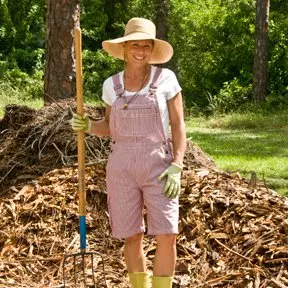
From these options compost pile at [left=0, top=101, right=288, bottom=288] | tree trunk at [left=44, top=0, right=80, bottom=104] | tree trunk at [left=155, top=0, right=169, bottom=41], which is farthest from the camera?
tree trunk at [left=155, top=0, right=169, bottom=41]

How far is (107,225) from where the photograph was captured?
5.30 meters

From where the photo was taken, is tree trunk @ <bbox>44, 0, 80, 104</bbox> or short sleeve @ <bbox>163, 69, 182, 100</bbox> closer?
short sleeve @ <bbox>163, 69, 182, 100</bbox>

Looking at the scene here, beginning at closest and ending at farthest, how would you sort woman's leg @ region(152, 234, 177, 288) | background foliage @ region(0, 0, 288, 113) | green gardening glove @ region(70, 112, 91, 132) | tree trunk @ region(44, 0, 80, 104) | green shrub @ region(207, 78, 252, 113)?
woman's leg @ region(152, 234, 177, 288), green gardening glove @ region(70, 112, 91, 132), tree trunk @ region(44, 0, 80, 104), green shrub @ region(207, 78, 252, 113), background foliage @ region(0, 0, 288, 113)

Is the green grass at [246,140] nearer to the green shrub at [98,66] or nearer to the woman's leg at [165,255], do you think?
the woman's leg at [165,255]

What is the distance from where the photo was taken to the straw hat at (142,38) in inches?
154

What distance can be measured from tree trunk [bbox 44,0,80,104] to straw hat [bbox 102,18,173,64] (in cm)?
410

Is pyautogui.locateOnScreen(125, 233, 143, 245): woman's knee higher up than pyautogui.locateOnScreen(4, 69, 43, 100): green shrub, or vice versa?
pyautogui.locateOnScreen(125, 233, 143, 245): woman's knee

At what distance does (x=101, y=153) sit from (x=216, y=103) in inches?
506

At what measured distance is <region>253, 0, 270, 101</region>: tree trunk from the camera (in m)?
18.2

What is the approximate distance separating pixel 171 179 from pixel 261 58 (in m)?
15.4

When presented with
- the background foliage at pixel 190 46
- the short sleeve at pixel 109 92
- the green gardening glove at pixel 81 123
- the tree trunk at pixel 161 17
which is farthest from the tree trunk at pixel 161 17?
the short sleeve at pixel 109 92

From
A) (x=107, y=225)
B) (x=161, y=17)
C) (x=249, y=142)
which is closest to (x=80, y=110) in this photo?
(x=107, y=225)

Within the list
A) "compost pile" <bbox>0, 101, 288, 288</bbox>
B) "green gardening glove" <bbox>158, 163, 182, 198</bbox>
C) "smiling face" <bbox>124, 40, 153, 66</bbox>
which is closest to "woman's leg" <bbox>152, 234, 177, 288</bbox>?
"green gardening glove" <bbox>158, 163, 182, 198</bbox>

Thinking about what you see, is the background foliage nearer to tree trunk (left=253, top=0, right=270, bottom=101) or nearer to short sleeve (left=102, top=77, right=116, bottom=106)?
tree trunk (left=253, top=0, right=270, bottom=101)
